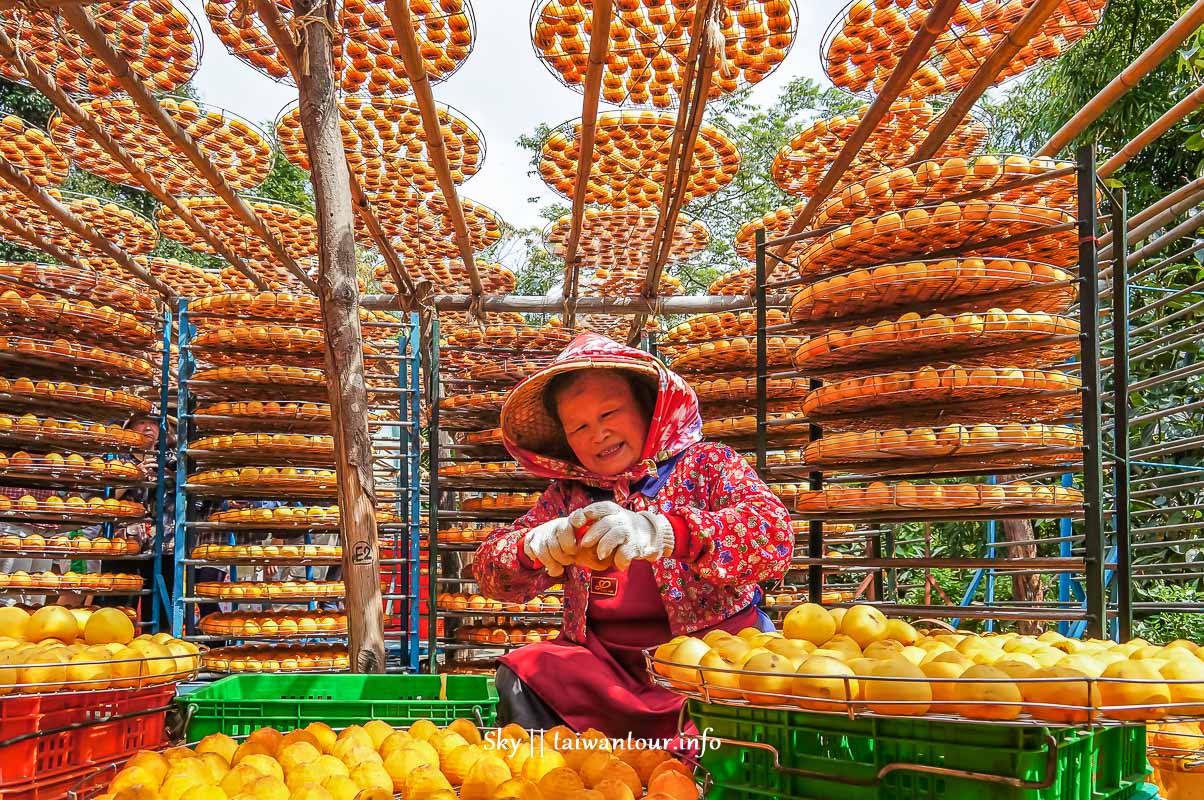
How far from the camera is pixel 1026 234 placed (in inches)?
162

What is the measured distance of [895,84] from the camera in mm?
Answer: 5672

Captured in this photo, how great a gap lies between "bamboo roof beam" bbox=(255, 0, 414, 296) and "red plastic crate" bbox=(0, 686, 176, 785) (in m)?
2.77

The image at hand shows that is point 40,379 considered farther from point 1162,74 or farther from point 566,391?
point 1162,74

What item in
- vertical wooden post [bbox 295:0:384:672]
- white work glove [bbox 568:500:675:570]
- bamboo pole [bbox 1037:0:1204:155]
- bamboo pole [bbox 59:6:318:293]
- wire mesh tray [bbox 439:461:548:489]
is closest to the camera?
white work glove [bbox 568:500:675:570]

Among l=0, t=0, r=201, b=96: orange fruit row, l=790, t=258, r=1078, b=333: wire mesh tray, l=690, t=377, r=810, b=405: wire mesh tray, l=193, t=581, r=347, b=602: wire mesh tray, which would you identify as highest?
l=0, t=0, r=201, b=96: orange fruit row

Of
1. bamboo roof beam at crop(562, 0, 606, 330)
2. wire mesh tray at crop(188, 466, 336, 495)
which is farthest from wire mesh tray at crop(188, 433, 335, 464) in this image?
bamboo roof beam at crop(562, 0, 606, 330)

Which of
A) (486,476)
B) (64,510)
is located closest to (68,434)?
(64,510)

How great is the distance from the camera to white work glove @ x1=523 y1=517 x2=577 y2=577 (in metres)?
2.21

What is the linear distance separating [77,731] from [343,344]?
2081 millimetres

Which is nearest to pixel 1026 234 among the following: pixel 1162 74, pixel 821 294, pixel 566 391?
pixel 821 294

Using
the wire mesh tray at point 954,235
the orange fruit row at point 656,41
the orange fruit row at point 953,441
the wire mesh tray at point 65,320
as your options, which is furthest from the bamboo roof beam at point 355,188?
the orange fruit row at point 953,441

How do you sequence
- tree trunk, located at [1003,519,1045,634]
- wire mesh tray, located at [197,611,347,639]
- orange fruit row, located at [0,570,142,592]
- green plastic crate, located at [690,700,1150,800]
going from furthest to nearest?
tree trunk, located at [1003,519,1045,634]
wire mesh tray, located at [197,611,347,639]
orange fruit row, located at [0,570,142,592]
green plastic crate, located at [690,700,1150,800]

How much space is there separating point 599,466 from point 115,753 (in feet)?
4.81

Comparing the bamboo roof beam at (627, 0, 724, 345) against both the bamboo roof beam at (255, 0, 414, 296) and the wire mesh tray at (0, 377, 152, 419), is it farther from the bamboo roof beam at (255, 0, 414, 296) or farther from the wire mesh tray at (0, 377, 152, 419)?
the wire mesh tray at (0, 377, 152, 419)
